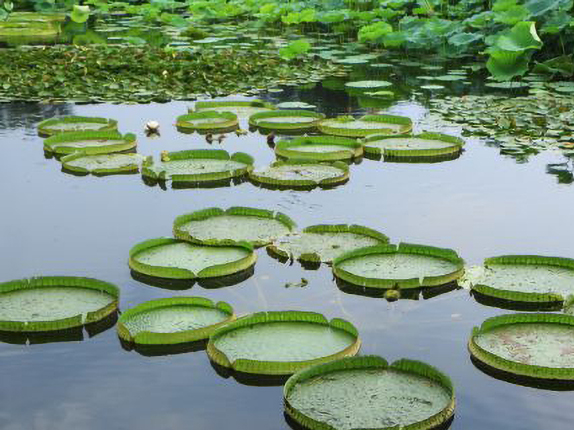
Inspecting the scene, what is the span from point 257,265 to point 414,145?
228 cm

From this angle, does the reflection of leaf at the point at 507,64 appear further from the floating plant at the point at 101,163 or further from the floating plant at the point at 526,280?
the floating plant at the point at 526,280

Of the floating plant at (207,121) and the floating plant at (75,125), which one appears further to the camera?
the floating plant at (207,121)

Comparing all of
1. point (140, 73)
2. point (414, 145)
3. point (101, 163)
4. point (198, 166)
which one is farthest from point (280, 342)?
point (140, 73)

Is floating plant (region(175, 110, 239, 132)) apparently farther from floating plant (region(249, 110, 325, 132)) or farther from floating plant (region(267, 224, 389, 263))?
floating plant (region(267, 224, 389, 263))

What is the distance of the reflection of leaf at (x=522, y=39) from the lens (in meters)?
8.06

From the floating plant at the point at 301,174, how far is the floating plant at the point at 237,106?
186cm

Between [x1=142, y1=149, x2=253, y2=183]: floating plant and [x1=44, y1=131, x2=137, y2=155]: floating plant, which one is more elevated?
[x1=44, y1=131, x2=137, y2=155]: floating plant

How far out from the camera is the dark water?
2.89 meters

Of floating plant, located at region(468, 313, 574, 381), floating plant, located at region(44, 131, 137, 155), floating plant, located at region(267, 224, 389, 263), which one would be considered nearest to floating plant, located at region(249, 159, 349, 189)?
floating plant, located at region(267, 224, 389, 263)

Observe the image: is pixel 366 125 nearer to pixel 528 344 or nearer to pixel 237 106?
pixel 237 106

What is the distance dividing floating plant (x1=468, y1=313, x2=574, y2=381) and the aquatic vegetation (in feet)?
17.3

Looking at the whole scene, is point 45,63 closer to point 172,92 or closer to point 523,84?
point 172,92

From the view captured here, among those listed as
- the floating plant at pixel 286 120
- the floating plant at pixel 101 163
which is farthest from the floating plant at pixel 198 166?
the floating plant at pixel 286 120

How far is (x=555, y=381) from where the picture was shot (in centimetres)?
302
